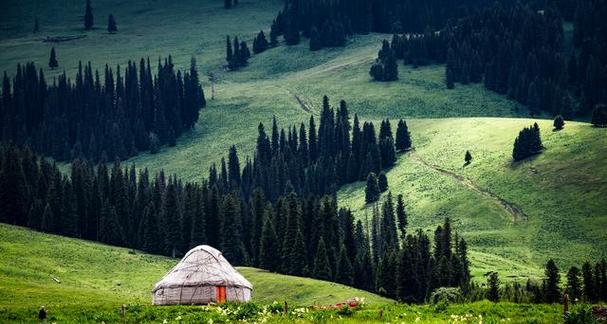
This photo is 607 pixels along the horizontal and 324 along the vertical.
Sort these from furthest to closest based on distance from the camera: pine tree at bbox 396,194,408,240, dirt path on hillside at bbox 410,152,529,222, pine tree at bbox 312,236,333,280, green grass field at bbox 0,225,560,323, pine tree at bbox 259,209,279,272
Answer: pine tree at bbox 396,194,408,240, dirt path on hillside at bbox 410,152,529,222, pine tree at bbox 259,209,279,272, pine tree at bbox 312,236,333,280, green grass field at bbox 0,225,560,323

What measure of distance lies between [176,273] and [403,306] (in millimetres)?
32265

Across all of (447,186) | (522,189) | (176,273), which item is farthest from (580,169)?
(176,273)

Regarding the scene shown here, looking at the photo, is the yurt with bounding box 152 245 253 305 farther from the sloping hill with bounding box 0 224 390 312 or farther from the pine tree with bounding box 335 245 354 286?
the pine tree with bounding box 335 245 354 286

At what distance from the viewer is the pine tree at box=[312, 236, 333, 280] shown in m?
134

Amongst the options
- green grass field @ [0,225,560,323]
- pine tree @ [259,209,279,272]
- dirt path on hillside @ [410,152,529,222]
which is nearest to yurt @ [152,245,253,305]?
green grass field @ [0,225,560,323]

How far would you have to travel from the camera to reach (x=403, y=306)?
5009cm

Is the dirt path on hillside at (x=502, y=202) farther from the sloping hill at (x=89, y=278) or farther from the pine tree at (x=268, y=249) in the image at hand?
the sloping hill at (x=89, y=278)

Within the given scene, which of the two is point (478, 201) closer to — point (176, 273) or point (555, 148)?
point (555, 148)

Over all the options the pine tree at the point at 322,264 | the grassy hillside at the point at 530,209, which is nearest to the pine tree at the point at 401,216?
the grassy hillside at the point at 530,209

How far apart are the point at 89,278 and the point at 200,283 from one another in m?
40.2

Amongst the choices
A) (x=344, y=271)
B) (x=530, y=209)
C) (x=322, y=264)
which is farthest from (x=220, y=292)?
(x=530, y=209)

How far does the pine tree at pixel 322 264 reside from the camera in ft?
438

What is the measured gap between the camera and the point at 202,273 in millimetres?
77688

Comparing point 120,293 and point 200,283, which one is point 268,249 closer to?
point 120,293
